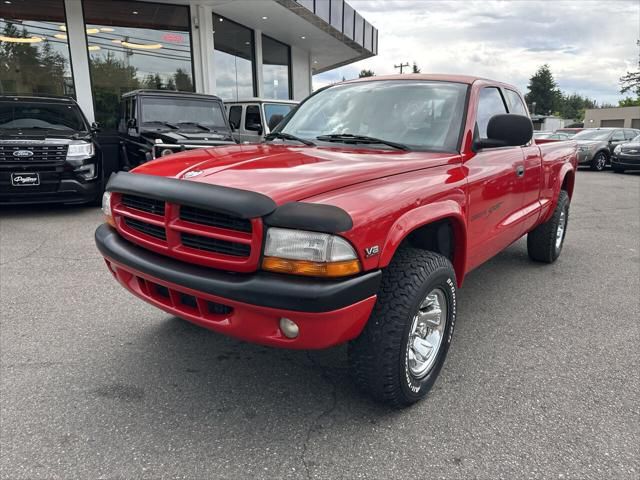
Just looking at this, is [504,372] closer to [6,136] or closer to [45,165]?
[45,165]

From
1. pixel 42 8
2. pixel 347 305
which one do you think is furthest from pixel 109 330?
pixel 42 8

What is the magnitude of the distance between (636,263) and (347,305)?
182 inches

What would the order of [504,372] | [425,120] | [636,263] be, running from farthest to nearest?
1. [636,263]
2. [425,120]
3. [504,372]

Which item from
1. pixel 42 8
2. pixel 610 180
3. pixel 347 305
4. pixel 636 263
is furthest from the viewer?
pixel 610 180

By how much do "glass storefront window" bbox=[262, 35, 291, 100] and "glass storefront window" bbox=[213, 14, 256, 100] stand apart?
35.6 inches

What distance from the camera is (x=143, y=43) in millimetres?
13000

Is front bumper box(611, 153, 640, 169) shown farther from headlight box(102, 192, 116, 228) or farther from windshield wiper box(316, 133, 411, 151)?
A: headlight box(102, 192, 116, 228)

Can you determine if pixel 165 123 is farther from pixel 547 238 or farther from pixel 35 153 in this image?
pixel 547 238

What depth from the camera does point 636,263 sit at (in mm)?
5184

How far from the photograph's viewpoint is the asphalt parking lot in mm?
2100

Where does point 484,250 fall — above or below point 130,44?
below

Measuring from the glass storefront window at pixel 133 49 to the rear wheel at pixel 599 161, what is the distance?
13.7 m

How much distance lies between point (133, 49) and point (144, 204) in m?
12.1

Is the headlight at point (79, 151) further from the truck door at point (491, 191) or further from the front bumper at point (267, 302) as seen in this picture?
the truck door at point (491, 191)
